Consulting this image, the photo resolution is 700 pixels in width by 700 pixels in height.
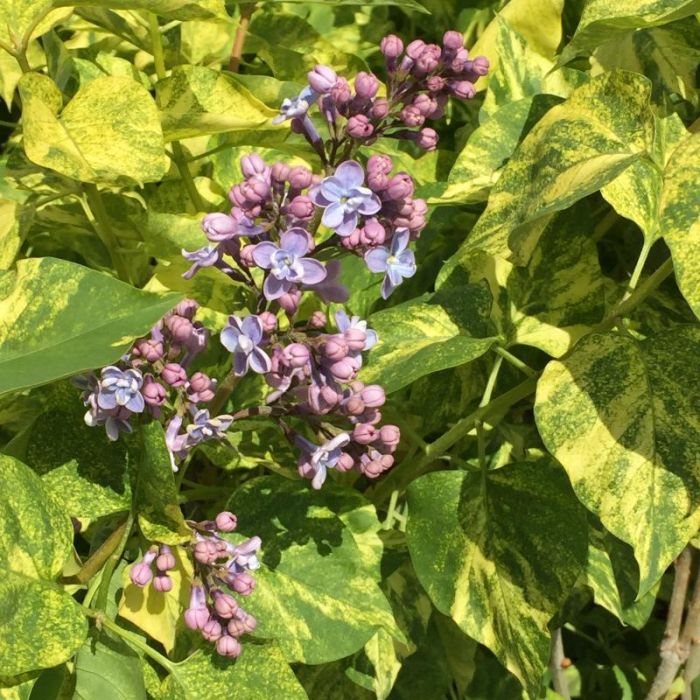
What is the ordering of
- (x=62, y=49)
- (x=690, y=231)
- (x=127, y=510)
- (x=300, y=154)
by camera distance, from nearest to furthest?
(x=690, y=231) → (x=127, y=510) → (x=300, y=154) → (x=62, y=49)

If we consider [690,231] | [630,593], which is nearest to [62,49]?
[690,231]

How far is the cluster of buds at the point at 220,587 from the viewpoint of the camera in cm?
90

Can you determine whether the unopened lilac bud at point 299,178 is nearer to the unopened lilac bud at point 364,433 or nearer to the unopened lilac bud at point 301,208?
the unopened lilac bud at point 301,208

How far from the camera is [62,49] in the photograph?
4.03 ft

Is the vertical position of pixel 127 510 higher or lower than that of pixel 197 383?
lower

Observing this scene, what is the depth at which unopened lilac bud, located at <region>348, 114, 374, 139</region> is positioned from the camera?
2.72ft

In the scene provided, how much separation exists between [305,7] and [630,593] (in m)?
1.05

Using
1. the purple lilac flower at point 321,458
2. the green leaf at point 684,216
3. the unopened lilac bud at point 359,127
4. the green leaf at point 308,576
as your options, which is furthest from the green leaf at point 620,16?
the green leaf at point 308,576

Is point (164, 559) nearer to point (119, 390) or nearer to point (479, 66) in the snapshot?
point (119, 390)

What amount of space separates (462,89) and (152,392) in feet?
1.36

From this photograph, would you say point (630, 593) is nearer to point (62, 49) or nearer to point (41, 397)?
point (41, 397)

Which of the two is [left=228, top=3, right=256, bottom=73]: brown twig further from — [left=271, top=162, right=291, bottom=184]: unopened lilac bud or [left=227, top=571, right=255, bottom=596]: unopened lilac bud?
[left=227, top=571, right=255, bottom=596]: unopened lilac bud

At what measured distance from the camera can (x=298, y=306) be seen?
2.85 ft

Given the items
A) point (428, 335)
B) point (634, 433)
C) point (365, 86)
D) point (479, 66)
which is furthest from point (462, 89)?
point (634, 433)
